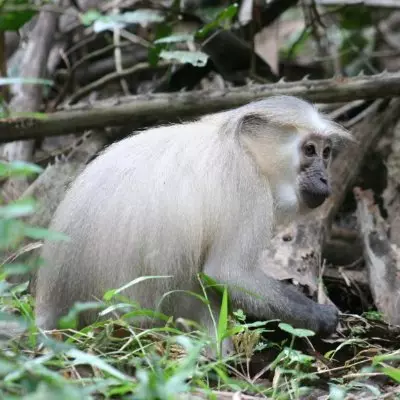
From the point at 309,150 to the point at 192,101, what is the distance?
1.75 m

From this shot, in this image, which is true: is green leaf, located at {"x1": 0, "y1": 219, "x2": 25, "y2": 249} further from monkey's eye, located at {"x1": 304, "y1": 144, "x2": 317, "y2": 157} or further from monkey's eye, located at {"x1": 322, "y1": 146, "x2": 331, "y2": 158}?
monkey's eye, located at {"x1": 322, "y1": 146, "x2": 331, "y2": 158}

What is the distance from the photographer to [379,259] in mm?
5805

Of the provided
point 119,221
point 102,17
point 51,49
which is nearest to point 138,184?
point 119,221

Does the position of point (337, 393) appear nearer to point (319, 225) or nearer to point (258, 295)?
point (258, 295)

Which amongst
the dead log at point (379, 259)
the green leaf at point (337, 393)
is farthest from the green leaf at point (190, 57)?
the green leaf at point (337, 393)

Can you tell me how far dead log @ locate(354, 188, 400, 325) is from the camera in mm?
5344

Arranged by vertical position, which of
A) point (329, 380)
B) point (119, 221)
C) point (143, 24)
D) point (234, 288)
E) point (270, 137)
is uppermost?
point (143, 24)

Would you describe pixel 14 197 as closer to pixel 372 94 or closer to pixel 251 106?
pixel 251 106

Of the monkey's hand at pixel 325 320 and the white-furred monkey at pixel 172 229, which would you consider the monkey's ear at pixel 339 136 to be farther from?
the monkey's hand at pixel 325 320

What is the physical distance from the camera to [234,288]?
4395 millimetres

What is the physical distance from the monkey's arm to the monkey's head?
0.67 meters

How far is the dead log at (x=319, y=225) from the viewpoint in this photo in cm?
551

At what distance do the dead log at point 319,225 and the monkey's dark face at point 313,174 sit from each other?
603 millimetres

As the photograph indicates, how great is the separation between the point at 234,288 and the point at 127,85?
4725 millimetres
